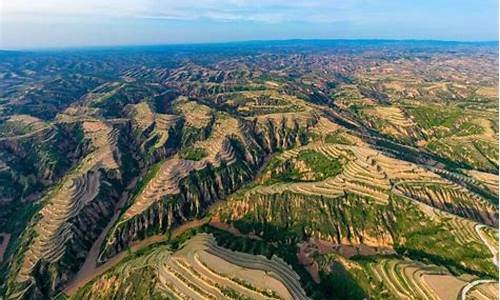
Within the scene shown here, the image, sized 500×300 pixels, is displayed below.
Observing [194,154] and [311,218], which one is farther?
[194,154]

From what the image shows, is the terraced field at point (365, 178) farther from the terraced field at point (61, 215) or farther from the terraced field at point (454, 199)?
the terraced field at point (61, 215)

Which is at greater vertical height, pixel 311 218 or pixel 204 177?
pixel 204 177

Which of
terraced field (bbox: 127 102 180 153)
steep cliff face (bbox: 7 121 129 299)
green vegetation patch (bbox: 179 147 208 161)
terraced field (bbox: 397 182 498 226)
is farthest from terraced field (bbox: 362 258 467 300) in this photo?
terraced field (bbox: 127 102 180 153)

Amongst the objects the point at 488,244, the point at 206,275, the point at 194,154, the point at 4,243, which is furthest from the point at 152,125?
the point at 488,244

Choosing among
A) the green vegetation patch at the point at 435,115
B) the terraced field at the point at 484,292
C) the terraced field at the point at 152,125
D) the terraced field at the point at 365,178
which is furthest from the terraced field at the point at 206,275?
the green vegetation patch at the point at 435,115

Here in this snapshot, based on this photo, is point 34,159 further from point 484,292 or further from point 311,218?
point 484,292

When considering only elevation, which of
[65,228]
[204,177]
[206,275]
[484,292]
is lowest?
[65,228]

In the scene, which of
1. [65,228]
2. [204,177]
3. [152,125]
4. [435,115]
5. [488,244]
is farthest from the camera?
[435,115]
